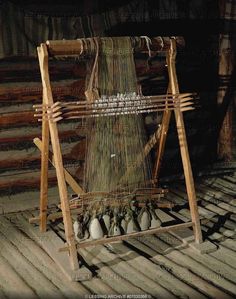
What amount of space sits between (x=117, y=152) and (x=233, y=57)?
3347 mm

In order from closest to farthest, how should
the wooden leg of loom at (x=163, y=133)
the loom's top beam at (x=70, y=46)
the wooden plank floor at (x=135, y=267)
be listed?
the wooden plank floor at (x=135, y=267) < the loom's top beam at (x=70, y=46) < the wooden leg of loom at (x=163, y=133)

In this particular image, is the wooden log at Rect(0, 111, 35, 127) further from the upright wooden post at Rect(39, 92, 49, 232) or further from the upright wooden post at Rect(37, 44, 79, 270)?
the upright wooden post at Rect(37, 44, 79, 270)

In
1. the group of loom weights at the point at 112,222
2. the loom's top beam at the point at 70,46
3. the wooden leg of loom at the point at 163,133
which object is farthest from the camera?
the wooden leg of loom at the point at 163,133

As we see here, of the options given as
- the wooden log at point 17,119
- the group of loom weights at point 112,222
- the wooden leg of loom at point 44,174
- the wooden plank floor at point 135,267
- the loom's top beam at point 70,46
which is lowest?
the wooden plank floor at point 135,267

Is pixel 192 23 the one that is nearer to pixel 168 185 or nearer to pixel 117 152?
pixel 168 185

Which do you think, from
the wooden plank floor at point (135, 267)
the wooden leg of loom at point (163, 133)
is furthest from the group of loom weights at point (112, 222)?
the wooden leg of loom at point (163, 133)

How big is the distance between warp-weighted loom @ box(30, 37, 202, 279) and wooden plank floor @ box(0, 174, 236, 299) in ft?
0.73

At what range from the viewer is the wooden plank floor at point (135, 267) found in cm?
398

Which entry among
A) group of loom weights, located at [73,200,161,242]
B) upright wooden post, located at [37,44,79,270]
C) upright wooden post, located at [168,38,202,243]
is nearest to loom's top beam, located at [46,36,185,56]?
upright wooden post, located at [37,44,79,270]

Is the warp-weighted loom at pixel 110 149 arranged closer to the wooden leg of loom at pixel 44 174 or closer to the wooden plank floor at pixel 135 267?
the wooden leg of loom at pixel 44 174

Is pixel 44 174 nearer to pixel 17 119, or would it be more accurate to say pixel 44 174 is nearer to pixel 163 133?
pixel 163 133

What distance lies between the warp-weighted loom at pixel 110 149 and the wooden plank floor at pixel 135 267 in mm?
223

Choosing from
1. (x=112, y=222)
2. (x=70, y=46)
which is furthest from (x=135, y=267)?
(x=70, y=46)

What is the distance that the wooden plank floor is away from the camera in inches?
157
